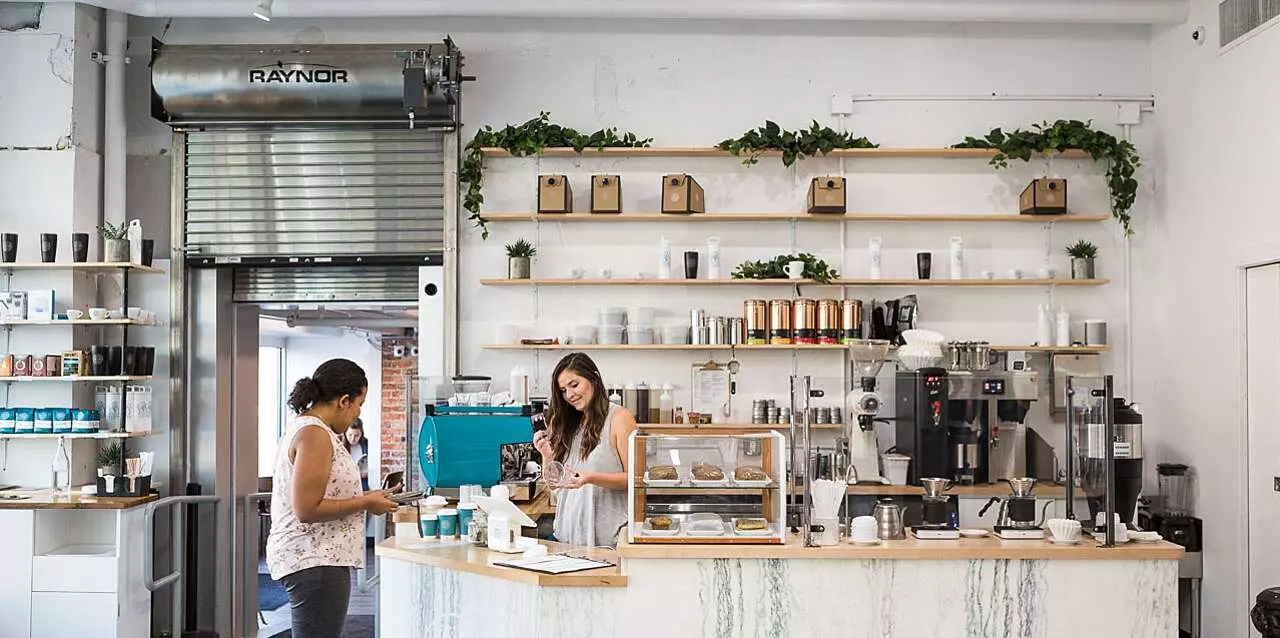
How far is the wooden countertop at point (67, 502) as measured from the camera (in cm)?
563

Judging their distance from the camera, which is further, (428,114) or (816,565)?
(428,114)

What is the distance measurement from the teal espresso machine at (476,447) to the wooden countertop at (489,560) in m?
0.26

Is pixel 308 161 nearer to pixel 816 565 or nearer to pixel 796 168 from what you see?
pixel 796 168

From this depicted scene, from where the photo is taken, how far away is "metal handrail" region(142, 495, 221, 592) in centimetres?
572

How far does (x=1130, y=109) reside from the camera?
6465 mm

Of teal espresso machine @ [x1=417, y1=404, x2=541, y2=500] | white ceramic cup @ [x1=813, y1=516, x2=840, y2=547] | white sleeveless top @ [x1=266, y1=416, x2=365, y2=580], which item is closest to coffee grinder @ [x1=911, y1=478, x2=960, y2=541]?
white ceramic cup @ [x1=813, y1=516, x2=840, y2=547]

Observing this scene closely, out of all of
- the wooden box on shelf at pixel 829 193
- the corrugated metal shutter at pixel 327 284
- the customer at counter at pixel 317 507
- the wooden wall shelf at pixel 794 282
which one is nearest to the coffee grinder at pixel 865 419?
the wooden wall shelf at pixel 794 282

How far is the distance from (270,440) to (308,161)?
5.62 meters

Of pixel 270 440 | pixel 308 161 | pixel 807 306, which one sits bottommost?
pixel 270 440

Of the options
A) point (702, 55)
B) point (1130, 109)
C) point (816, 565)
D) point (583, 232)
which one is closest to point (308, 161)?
point (583, 232)

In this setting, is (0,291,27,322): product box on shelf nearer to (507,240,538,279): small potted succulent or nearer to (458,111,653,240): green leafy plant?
(458,111,653,240): green leafy plant

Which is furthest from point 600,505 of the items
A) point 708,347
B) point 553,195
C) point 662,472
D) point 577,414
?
point 553,195

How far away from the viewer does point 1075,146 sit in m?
6.25

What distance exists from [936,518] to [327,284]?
13.0 feet
